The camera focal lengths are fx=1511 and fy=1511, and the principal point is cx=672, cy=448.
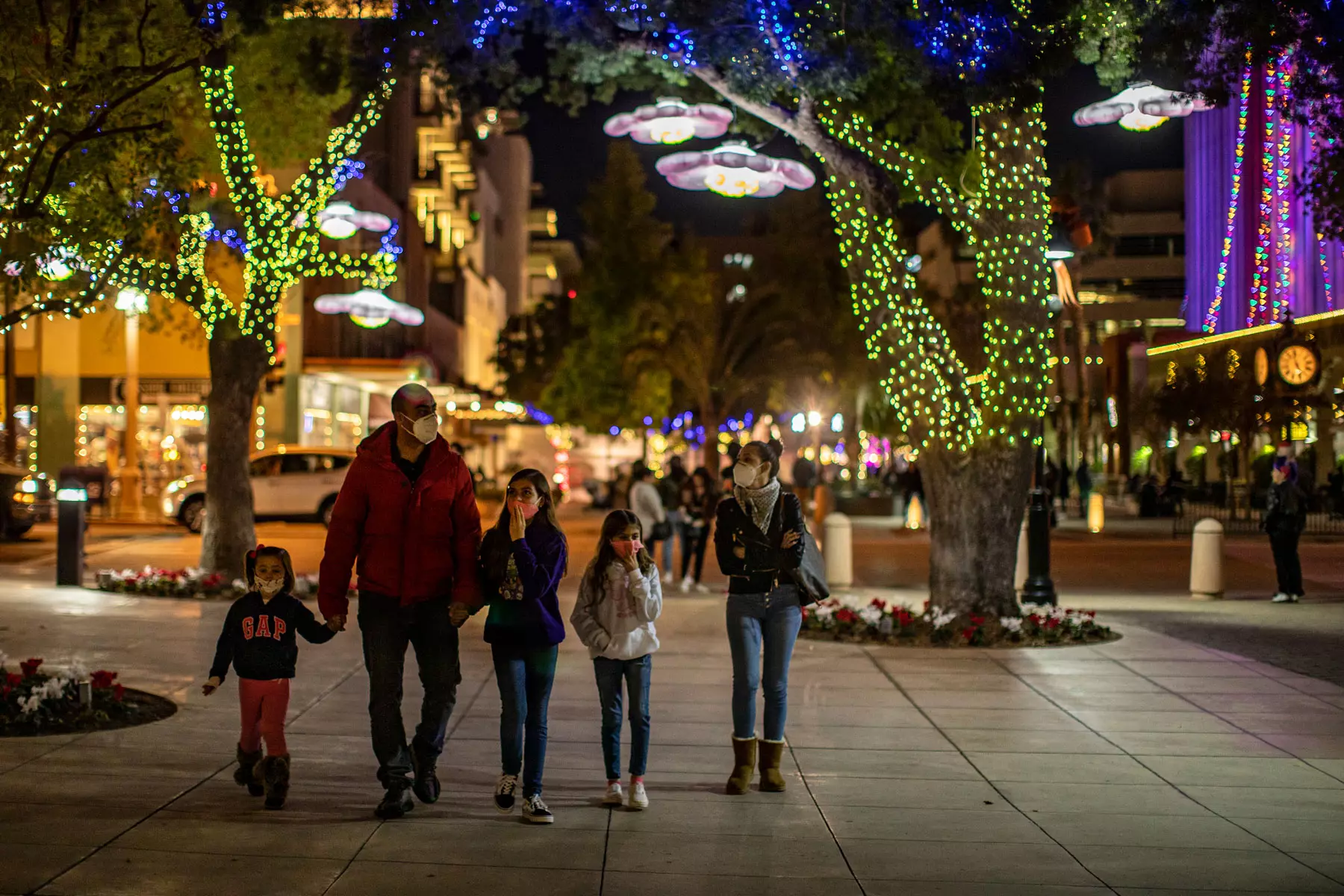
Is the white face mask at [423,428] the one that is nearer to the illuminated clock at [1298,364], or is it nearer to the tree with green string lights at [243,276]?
the tree with green string lights at [243,276]

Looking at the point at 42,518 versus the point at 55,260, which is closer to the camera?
the point at 55,260

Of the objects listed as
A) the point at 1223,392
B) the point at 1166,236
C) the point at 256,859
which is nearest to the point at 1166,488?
the point at 1223,392

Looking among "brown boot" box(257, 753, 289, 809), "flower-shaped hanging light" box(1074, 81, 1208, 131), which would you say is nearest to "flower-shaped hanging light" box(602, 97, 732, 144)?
"flower-shaped hanging light" box(1074, 81, 1208, 131)

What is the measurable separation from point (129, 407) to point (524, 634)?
1095 inches

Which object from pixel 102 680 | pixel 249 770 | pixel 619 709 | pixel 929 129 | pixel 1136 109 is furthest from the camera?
pixel 1136 109

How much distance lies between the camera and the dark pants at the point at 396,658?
22.4 ft

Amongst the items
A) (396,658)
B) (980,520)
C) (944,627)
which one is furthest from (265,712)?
A: (980,520)

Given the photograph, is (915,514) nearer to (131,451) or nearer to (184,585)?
(131,451)

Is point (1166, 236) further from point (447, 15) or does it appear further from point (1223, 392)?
point (447, 15)

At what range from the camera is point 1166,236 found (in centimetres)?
8269

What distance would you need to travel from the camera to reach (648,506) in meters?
18.1

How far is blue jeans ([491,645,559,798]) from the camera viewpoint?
7.00m

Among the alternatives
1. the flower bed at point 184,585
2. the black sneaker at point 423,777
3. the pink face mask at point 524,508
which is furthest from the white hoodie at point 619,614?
the flower bed at point 184,585

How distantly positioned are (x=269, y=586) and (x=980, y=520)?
8.54 metres
